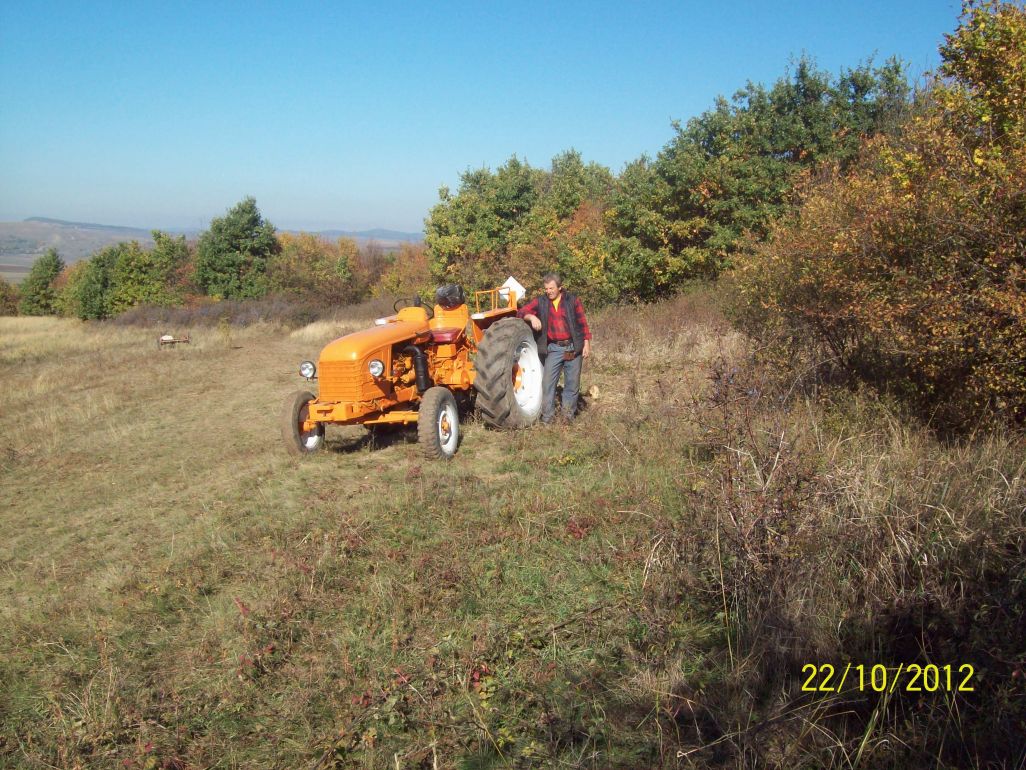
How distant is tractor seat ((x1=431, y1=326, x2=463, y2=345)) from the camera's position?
8.19m

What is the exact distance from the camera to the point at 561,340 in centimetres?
828

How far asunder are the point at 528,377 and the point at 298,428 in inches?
106

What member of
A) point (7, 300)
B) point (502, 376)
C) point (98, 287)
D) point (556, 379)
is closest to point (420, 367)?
point (502, 376)

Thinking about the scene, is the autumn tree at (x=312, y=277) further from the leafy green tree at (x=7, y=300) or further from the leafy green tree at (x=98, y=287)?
the leafy green tree at (x=7, y=300)

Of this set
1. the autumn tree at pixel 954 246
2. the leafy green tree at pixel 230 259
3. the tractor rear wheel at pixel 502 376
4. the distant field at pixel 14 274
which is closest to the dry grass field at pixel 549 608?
the autumn tree at pixel 954 246

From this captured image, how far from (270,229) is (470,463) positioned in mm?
31156

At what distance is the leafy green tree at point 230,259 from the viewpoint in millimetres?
33812

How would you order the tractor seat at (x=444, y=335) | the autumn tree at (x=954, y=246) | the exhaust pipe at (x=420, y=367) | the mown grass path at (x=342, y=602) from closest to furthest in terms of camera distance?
A: the mown grass path at (x=342, y=602) < the autumn tree at (x=954, y=246) < the exhaust pipe at (x=420, y=367) < the tractor seat at (x=444, y=335)

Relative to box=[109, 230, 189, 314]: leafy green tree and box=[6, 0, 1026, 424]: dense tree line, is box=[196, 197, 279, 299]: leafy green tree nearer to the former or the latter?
box=[6, 0, 1026, 424]: dense tree line

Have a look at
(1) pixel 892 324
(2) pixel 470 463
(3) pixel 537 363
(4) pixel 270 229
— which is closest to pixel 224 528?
(2) pixel 470 463

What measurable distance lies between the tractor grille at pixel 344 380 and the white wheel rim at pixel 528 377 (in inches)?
75.9

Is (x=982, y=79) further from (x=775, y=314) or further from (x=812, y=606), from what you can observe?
(x=812, y=606)

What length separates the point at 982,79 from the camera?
5.25 m
